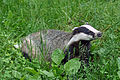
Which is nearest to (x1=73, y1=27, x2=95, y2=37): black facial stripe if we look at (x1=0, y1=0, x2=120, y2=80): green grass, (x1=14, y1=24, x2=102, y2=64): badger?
(x1=14, y1=24, x2=102, y2=64): badger

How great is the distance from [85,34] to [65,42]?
495 mm

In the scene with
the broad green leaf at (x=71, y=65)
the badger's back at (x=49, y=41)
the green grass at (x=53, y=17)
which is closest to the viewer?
the broad green leaf at (x=71, y=65)

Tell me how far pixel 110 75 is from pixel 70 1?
2.92 metres

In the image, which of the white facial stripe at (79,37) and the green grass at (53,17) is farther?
the green grass at (53,17)

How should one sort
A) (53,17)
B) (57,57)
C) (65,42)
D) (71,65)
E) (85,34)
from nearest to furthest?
(71,65) → (57,57) → (85,34) → (65,42) → (53,17)

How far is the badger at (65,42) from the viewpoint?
11.6 ft

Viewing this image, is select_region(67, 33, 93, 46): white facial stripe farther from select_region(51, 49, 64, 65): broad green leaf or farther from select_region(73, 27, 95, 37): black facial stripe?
select_region(51, 49, 64, 65): broad green leaf

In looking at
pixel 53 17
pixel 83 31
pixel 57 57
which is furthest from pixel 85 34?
pixel 53 17

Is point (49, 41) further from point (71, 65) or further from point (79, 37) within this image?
point (71, 65)

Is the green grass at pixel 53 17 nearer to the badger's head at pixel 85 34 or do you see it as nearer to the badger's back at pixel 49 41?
the badger's back at pixel 49 41

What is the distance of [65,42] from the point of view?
391 cm

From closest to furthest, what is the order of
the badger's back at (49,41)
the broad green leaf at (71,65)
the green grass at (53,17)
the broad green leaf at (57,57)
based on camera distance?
the broad green leaf at (71,65) < the broad green leaf at (57,57) < the badger's back at (49,41) < the green grass at (53,17)

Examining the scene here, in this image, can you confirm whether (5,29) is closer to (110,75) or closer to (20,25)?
(20,25)

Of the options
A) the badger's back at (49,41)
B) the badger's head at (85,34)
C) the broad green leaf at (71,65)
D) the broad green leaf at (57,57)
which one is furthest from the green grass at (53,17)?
the broad green leaf at (71,65)
